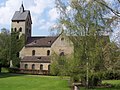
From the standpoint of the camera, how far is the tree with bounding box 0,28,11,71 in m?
86.2

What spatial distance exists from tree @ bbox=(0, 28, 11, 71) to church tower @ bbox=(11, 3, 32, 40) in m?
7.34

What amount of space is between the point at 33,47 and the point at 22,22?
9.86m

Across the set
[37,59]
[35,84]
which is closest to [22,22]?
[37,59]

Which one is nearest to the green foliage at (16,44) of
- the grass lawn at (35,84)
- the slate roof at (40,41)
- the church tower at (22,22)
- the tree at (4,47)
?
the church tower at (22,22)

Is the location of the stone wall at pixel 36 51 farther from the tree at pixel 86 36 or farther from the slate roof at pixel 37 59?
the tree at pixel 86 36

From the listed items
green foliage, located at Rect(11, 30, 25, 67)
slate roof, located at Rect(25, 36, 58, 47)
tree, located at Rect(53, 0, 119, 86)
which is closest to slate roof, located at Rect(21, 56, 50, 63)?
slate roof, located at Rect(25, 36, 58, 47)

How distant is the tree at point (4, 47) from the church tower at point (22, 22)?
734 centimetres

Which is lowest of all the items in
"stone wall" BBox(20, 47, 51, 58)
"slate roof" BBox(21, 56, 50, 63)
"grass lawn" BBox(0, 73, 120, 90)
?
"grass lawn" BBox(0, 73, 120, 90)

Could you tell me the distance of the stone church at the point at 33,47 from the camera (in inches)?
2842

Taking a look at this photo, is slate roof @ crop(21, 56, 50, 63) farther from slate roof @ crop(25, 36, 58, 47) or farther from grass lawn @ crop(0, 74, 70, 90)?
grass lawn @ crop(0, 74, 70, 90)

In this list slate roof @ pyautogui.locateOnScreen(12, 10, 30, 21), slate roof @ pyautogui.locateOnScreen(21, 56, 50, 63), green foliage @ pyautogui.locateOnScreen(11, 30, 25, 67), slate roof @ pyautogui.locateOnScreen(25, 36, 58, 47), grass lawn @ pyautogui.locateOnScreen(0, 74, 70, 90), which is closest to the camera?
grass lawn @ pyautogui.locateOnScreen(0, 74, 70, 90)

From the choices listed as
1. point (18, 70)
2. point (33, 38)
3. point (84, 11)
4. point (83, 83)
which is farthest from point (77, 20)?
point (33, 38)

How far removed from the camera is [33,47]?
78938 millimetres

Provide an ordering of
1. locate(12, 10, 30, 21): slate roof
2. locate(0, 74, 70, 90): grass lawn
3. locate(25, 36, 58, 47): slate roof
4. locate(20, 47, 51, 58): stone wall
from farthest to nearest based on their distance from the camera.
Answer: locate(12, 10, 30, 21): slate roof → locate(25, 36, 58, 47): slate roof → locate(20, 47, 51, 58): stone wall → locate(0, 74, 70, 90): grass lawn
